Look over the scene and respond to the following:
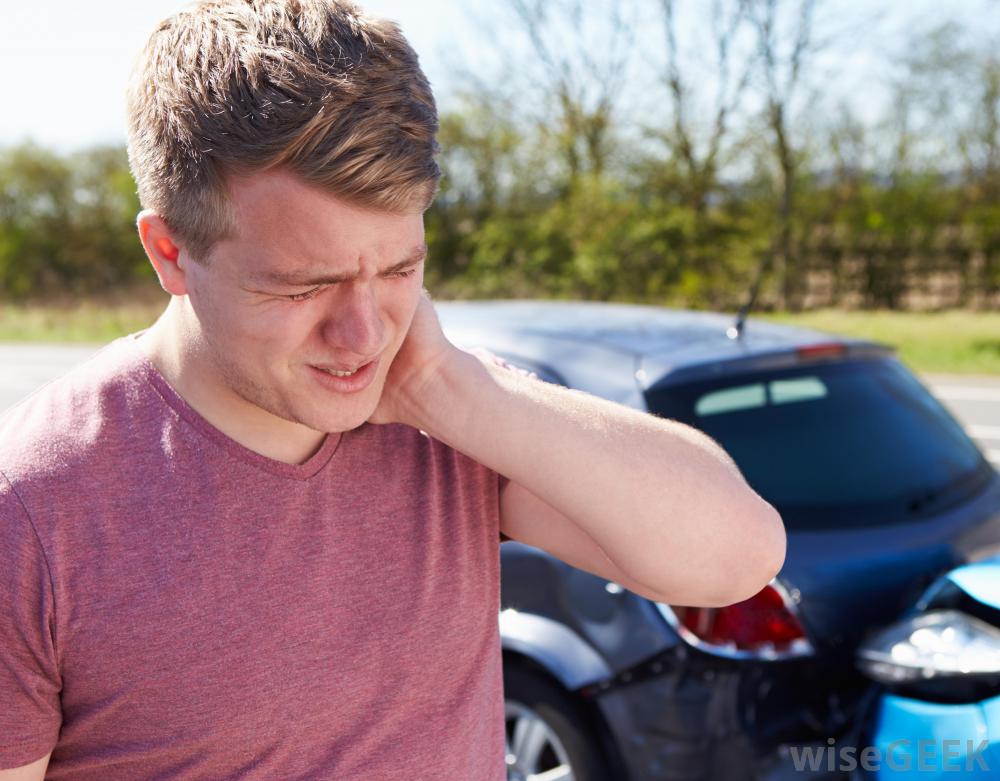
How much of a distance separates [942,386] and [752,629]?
34.5ft

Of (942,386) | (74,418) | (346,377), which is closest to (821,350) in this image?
(346,377)

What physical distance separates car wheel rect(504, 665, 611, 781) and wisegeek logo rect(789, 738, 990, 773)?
56 centimetres

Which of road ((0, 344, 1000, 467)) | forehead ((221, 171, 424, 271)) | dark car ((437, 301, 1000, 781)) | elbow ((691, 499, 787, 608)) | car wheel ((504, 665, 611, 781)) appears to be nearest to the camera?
forehead ((221, 171, 424, 271))

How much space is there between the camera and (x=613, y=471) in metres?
1.46

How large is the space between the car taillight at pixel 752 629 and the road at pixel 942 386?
605 centimetres

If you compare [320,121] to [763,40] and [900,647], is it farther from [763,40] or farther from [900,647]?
[763,40]

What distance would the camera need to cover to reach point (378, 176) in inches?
50.3

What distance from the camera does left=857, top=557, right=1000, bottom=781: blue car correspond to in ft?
6.87

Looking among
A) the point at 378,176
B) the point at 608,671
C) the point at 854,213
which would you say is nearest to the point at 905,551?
the point at 608,671

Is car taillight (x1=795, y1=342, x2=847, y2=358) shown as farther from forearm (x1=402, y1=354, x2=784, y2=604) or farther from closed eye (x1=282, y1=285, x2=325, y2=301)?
closed eye (x1=282, y1=285, x2=325, y2=301)

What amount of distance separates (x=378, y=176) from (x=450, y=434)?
403mm

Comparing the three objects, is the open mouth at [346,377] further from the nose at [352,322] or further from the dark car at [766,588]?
the dark car at [766,588]

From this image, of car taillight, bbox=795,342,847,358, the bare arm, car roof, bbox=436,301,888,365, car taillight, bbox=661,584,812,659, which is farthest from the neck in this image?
Answer: car taillight, bbox=795,342,847,358

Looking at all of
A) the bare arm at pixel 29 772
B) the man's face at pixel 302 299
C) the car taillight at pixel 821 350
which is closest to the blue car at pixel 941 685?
the car taillight at pixel 821 350
